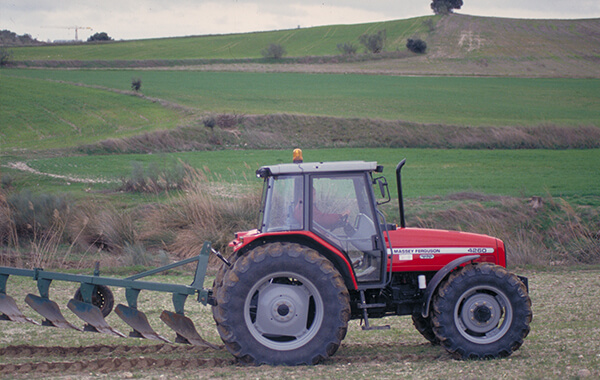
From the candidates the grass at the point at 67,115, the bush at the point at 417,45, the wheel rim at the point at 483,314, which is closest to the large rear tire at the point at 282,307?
the wheel rim at the point at 483,314

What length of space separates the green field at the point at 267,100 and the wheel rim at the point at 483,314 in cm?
2617

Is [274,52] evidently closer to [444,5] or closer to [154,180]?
[444,5]

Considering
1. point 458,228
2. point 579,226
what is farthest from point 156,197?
point 579,226

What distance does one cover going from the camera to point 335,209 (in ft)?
21.7

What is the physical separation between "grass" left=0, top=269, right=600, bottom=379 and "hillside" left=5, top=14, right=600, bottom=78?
5138 centimetres

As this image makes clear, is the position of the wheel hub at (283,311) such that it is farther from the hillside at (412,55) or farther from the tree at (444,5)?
the tree at (444,5)

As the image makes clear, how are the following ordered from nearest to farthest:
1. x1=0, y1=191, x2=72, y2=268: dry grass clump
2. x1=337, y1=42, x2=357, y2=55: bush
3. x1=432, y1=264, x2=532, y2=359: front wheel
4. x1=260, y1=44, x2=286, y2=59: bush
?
1. x1=432, y1=264, x2=532, y2=359: front wheel
2. x1=0, y1=191, x2=72, y2=268: dry grass clump
3. x1=260, y1=44, x2=286, y2=59: bush
4. x1=337, y1=42, x2=357, y2=55: bush

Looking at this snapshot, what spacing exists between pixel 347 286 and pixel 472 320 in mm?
1411

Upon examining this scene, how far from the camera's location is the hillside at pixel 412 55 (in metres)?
60.2

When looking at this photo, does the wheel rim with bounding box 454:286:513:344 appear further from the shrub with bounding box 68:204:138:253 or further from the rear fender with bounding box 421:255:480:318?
the shrub with bounding box 68:204:138:253

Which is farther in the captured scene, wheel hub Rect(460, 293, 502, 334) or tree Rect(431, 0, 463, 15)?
tree Rect(431, 0, 463, 15)

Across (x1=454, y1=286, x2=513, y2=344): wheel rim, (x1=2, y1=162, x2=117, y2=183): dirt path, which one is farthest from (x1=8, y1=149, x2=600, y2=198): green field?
(x1=454, y1=286, x2=513, y2=344): wheel rim

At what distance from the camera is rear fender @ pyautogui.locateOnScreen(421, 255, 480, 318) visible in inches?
251

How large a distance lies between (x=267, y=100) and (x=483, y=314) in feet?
124
